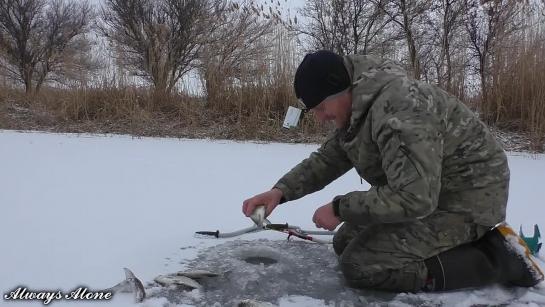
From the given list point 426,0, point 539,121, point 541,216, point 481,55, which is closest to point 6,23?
point 426,0

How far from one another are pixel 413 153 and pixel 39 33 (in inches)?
663

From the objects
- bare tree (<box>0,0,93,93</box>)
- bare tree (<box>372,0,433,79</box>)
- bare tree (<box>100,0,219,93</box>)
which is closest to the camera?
bare tree (<box>372,0,433,79</box>)

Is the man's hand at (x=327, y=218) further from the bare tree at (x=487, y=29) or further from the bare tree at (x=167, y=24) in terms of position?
the bare tree at (x=167, y=24)

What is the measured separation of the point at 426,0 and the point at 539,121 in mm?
4059

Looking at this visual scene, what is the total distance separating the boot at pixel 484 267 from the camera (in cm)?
127

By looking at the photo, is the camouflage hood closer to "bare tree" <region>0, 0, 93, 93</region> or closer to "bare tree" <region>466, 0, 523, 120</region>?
"bare tree" <region>466, 0, 523, 120</region>

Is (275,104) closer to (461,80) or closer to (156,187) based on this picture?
(461,80)

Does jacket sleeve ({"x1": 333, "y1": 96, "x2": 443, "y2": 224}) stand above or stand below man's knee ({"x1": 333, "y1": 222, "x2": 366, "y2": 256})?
above

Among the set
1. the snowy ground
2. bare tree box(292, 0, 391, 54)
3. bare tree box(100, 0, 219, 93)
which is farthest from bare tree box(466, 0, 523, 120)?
bare tree box(100, 0, 219, 93)

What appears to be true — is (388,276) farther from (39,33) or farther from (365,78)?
(39,33)

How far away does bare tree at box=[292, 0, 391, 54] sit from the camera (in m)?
9.70

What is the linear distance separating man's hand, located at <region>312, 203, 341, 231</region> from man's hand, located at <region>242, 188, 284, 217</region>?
0.25 meters

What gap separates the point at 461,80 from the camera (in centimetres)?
485

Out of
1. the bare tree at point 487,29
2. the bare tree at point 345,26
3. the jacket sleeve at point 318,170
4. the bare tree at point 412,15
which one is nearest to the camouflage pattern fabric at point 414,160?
the jacket sleeve at point 318,170
